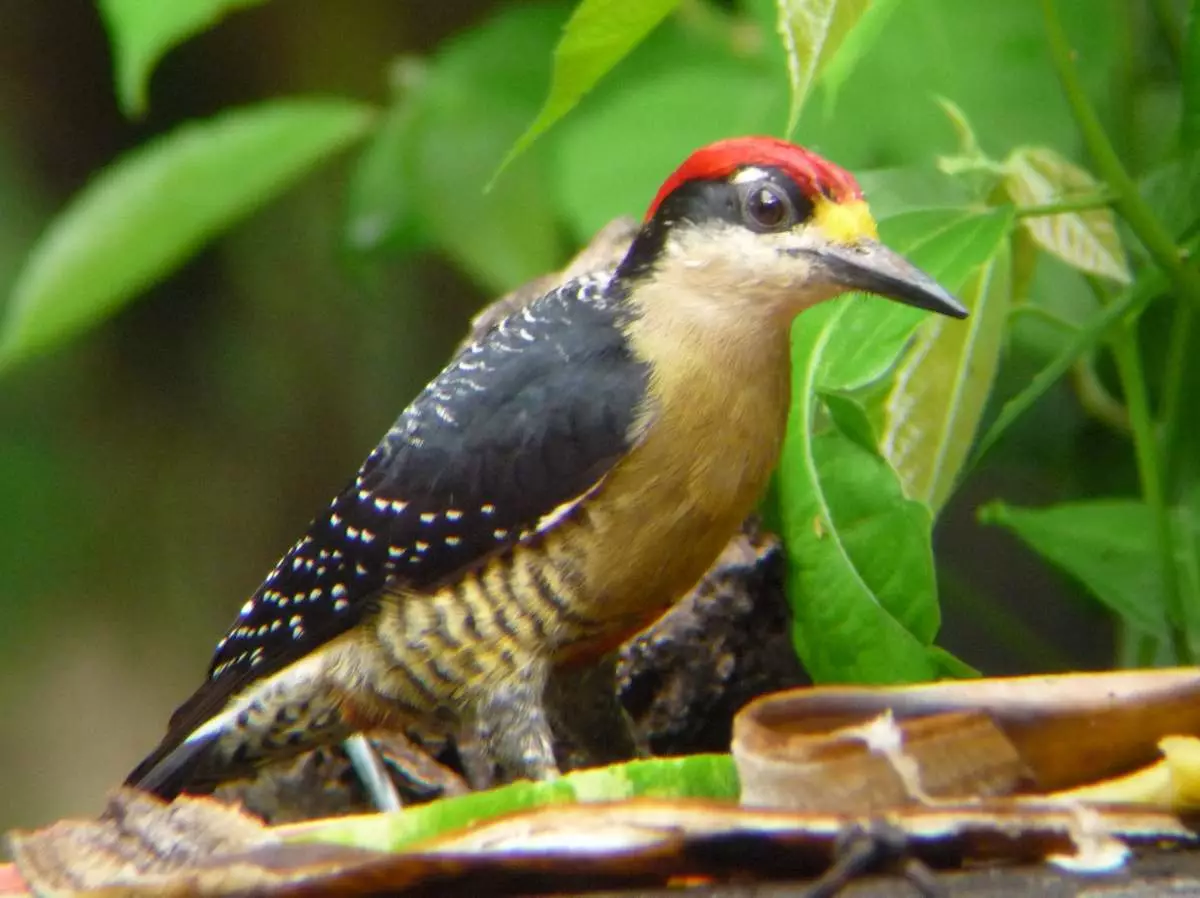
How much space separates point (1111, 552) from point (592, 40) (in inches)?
22.5

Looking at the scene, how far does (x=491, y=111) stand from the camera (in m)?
1.67

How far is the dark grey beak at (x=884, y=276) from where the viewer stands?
38.7 inches

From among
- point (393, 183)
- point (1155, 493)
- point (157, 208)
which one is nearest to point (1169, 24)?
point (1155, 493)

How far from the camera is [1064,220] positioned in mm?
1140

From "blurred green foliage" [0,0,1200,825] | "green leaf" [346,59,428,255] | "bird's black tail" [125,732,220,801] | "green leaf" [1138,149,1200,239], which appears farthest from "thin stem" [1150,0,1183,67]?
"bird's black tail" [125,732,220,801]

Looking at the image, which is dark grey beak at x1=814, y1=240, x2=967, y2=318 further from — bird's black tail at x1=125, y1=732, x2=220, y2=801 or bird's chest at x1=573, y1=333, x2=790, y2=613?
bird's black tail at x1=125, y1=732, x2=220, y2=801

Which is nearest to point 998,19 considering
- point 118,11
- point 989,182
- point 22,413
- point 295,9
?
point 989,182

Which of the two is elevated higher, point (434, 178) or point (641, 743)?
point (434, 178)

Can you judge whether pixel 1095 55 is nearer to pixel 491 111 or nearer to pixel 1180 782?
pixel 491 111

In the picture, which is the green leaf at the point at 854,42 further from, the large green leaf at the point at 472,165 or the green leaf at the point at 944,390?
the large green leaf at the point at 472,165

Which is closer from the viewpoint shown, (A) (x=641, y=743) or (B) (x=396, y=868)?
(B) (x=396, y=868)

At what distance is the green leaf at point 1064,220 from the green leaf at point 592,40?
330mm

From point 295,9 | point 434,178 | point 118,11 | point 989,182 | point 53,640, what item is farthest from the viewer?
point 53,640

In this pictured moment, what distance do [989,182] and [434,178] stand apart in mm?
694
